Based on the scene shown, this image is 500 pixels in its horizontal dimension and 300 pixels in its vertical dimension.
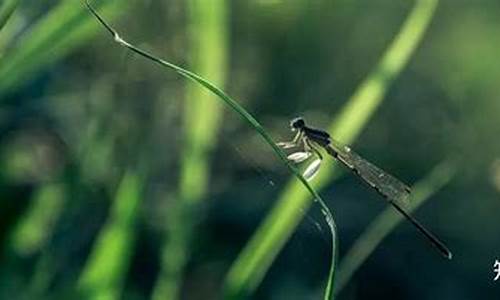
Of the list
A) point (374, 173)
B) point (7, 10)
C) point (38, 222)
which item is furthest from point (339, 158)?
point (38, 222)

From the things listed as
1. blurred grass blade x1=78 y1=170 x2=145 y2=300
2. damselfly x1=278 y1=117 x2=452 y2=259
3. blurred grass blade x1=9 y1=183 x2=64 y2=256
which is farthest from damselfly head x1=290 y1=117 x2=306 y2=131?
blurred grass blade x1=9 y1=183 x2=64 y2=256

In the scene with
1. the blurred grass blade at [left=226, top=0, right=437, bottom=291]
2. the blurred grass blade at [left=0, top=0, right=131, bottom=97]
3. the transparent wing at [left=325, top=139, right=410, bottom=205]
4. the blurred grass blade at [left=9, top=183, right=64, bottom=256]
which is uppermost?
the blurred grass blade at [left=0, top=0, right=131, bottom=97]

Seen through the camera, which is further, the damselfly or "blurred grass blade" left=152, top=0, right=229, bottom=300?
"blurred grass blade" left=152, top=0, right=229, bottom=300

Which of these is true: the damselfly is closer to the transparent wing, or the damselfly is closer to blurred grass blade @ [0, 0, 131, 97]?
the transparent wing

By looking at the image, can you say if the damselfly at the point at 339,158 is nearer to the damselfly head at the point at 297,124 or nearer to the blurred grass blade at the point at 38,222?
the damselfly head at the point at 297,124

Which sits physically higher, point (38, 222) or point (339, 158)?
point (38, 222)

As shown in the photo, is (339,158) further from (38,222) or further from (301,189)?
(38,222)

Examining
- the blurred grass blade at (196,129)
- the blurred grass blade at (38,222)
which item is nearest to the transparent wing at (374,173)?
the blurred grass blade at (196,129)

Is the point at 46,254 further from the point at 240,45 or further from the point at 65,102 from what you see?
the point at 240,45
